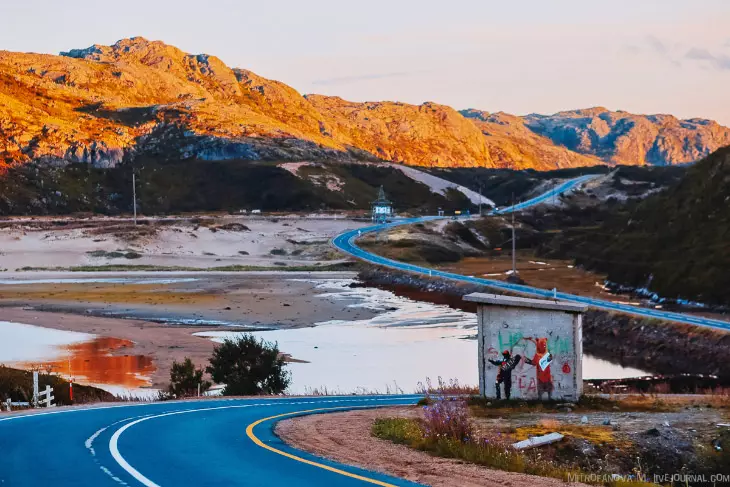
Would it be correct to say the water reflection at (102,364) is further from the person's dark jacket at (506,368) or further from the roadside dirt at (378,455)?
the roadside dirt at (378,455)

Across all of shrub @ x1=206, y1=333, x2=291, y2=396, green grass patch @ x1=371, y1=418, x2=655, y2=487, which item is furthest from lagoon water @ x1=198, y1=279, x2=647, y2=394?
green grass patch @ x1=371, y1=418, x2=655, y2=487

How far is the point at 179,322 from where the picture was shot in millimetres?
60562

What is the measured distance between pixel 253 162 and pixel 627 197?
255 ft

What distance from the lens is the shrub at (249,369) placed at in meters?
37.3

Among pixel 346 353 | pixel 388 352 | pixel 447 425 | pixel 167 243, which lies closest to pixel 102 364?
pixel 346 353

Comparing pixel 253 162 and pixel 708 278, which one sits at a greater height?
pixel 253 162

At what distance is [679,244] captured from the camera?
8162 centimetres

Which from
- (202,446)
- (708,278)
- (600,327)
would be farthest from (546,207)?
(202,446)

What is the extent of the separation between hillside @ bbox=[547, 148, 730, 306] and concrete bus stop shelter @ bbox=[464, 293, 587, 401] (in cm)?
4277

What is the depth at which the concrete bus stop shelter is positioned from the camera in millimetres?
23000

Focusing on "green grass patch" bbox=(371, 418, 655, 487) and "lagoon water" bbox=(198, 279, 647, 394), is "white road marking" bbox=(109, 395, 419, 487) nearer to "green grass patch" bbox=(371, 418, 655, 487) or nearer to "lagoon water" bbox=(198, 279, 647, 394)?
"green grass patch" bbox=(371, 418, 655, 487)

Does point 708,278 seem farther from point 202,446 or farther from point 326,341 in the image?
point 202,446

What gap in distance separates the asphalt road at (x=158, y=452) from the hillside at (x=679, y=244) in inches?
1950

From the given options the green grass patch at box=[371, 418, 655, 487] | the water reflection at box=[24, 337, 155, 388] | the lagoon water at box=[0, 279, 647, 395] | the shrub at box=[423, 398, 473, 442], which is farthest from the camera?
the lagoon water at box=[0, 279, 647, 395]
